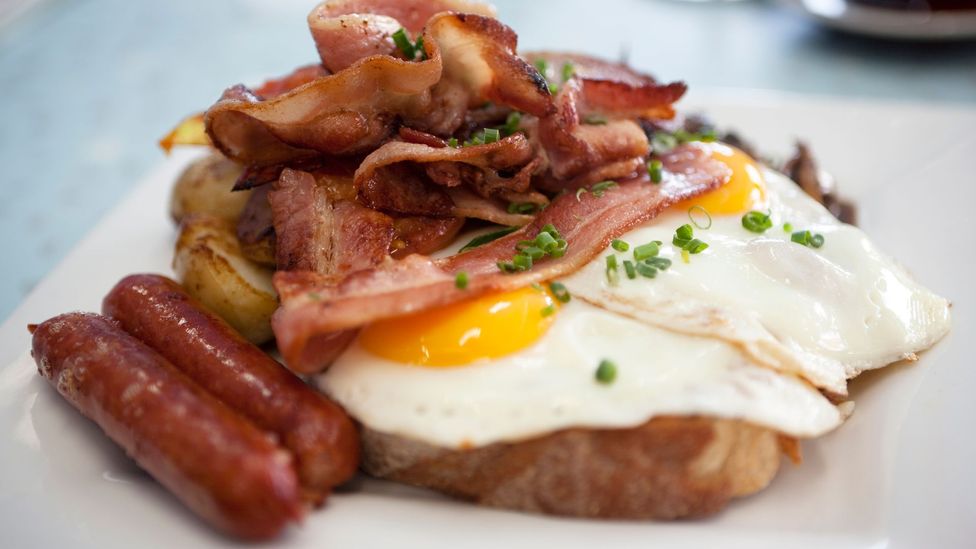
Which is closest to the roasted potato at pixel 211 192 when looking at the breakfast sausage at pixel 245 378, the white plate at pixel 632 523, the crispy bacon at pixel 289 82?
the crispy bacon at pixel 289 82

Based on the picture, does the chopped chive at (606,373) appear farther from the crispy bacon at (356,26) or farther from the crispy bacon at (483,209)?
the crispy bacon at (356,26)

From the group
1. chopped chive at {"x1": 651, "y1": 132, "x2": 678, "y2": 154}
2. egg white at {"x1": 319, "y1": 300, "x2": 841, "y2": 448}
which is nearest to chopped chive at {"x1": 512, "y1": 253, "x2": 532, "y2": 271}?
egg white at {"x1": 319, "y1": 300, "x2": 841, "y2": 448}

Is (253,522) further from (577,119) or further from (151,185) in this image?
(151,185)

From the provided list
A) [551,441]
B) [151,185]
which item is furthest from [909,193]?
[151,185]

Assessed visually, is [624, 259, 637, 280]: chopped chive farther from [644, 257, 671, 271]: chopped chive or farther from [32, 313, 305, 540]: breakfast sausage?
[32, 313, 305, 540]: breakfast sausage

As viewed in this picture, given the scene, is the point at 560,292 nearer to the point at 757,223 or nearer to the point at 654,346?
the point at 654,346
